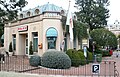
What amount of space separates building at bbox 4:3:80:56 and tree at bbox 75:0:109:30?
86.0ft

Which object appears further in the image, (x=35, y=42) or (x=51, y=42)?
(x=35, y=42)

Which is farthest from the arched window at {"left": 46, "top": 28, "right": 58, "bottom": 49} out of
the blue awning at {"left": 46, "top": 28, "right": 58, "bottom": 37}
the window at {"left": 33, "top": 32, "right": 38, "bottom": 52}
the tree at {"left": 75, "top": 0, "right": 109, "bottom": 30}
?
the tree at {"left": 75, "top": 0, "right": 109, "bottom": 30}

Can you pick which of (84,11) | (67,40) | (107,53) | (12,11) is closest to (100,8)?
(84,11)

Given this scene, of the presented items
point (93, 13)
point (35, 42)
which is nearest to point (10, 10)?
point (35, 42)

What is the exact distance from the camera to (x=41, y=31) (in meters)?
22.5

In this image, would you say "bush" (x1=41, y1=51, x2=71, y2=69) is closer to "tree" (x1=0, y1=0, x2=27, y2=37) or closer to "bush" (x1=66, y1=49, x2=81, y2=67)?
"bush" (x1=66, y1=49, x2=81, y2=67)

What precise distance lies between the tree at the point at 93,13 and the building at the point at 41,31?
2622 centimetres

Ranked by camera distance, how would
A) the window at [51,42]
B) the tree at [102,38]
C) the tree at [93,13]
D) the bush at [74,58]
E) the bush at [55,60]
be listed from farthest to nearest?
the tree at [93,13] < the tree at [102,38] < the window at [51,42] < the bush at [74,58] < the bush at [55,60]

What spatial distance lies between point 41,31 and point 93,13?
31959 millimetres

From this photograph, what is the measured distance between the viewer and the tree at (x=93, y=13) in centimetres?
5206

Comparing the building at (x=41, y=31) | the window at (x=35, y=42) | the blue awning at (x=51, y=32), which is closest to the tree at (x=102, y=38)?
the building at (x=41, y=31)

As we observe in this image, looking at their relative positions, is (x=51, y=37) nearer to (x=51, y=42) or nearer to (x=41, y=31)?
(x=51, y=42)

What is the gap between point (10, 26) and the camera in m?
29.4

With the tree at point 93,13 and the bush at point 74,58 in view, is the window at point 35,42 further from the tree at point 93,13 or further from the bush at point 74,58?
the tree at point 93,13
